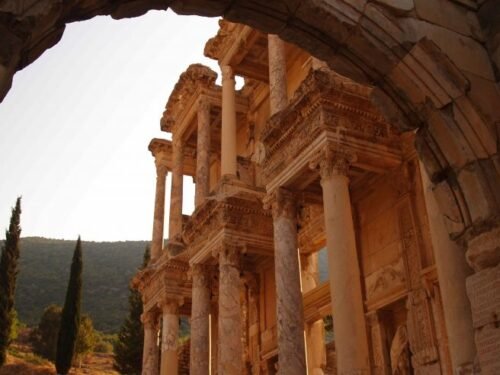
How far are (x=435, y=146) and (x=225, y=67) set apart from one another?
531 inches

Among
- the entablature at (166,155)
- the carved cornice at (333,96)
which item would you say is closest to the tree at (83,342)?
the entablature at (166,155)

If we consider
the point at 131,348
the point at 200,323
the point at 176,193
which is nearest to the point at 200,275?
the point at 200,323

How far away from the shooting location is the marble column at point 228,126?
1730 centimetres

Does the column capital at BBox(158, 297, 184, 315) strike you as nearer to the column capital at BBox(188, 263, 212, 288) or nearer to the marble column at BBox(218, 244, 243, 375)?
Answer: the column capital at BBox(188, 263, 212, 288)

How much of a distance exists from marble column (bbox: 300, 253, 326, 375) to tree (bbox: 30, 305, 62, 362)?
3183 centimetres

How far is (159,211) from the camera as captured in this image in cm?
2286

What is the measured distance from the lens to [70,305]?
36469 millimetres

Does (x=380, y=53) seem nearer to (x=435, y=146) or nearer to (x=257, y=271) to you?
(x=435, y=146)

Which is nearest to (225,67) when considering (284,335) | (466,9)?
(284,335)

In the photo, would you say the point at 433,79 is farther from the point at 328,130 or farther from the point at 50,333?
the point at 50,333

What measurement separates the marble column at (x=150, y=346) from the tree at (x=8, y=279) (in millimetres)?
14267

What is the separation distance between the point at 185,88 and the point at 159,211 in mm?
4431

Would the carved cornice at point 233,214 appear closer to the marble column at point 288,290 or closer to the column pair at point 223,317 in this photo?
the column pair at point 223,317

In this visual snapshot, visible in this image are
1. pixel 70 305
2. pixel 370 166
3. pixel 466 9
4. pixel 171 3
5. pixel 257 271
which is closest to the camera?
pixel 171 3
